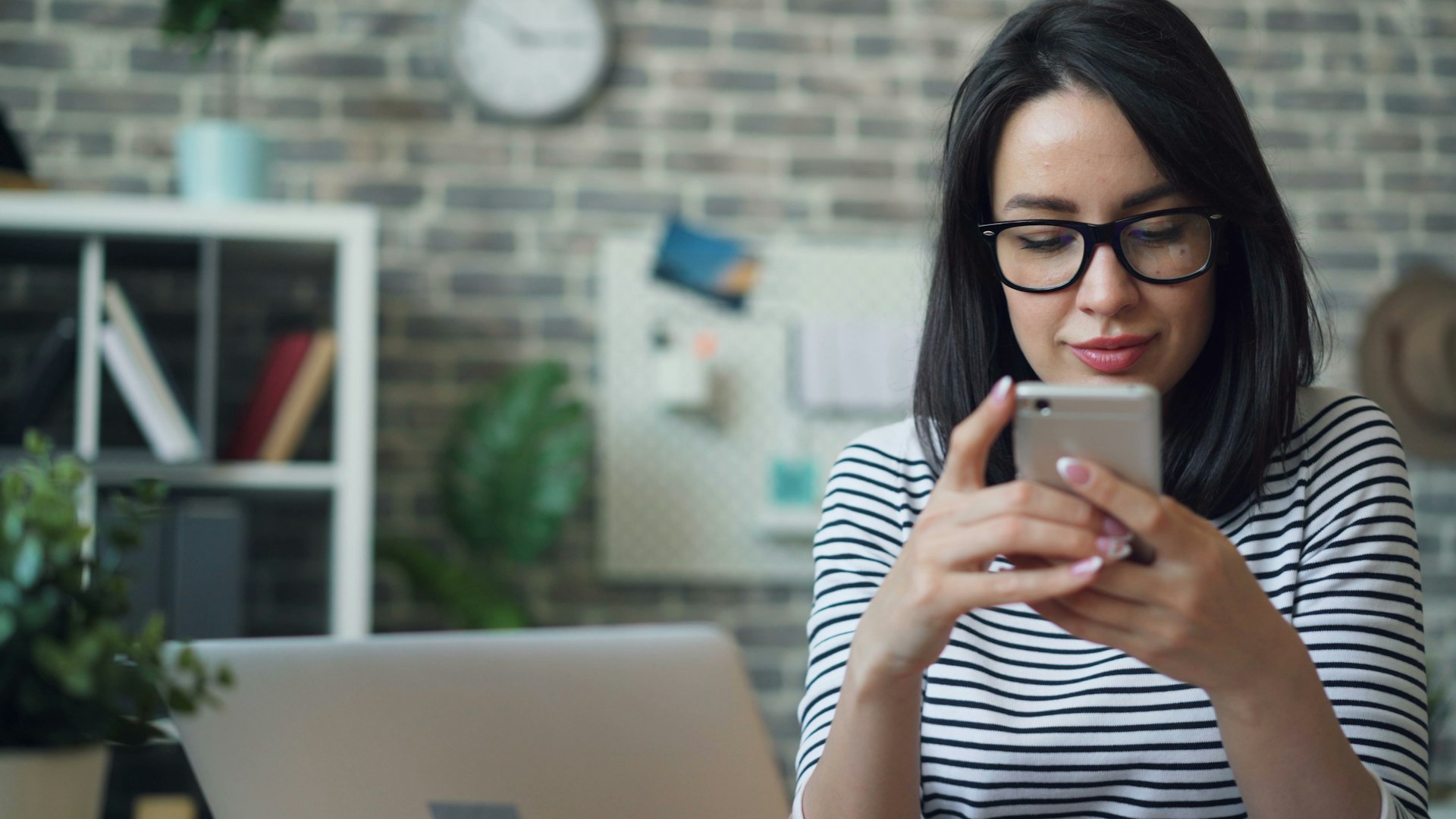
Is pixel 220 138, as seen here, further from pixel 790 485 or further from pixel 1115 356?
pixel 1115 356

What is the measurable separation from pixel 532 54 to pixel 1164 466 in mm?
2068

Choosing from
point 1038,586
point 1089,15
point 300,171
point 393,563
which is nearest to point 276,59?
point 300,171

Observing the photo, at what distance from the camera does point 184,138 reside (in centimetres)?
254

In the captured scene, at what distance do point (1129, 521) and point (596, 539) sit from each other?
7.13 ft

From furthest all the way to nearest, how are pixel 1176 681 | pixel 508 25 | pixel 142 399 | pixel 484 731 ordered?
pixel 508 25
pixel 142 399
pixel 1176 681
pixel 484 731

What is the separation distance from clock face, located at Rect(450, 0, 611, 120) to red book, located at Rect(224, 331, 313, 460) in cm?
74

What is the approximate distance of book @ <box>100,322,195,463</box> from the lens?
236 cm

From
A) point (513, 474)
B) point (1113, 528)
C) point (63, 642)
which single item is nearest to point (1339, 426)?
point (1113, 528)

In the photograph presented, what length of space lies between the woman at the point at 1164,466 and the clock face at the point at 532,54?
1.82 metres

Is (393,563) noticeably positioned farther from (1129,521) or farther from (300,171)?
(1129,521)

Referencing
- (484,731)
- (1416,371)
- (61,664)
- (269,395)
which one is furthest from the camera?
(1416,371)

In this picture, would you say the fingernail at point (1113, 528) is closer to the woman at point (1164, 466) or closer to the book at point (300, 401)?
the woman at point (1164, 466)

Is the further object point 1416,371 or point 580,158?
point 1416,371

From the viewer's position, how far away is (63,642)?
2.33 ft
